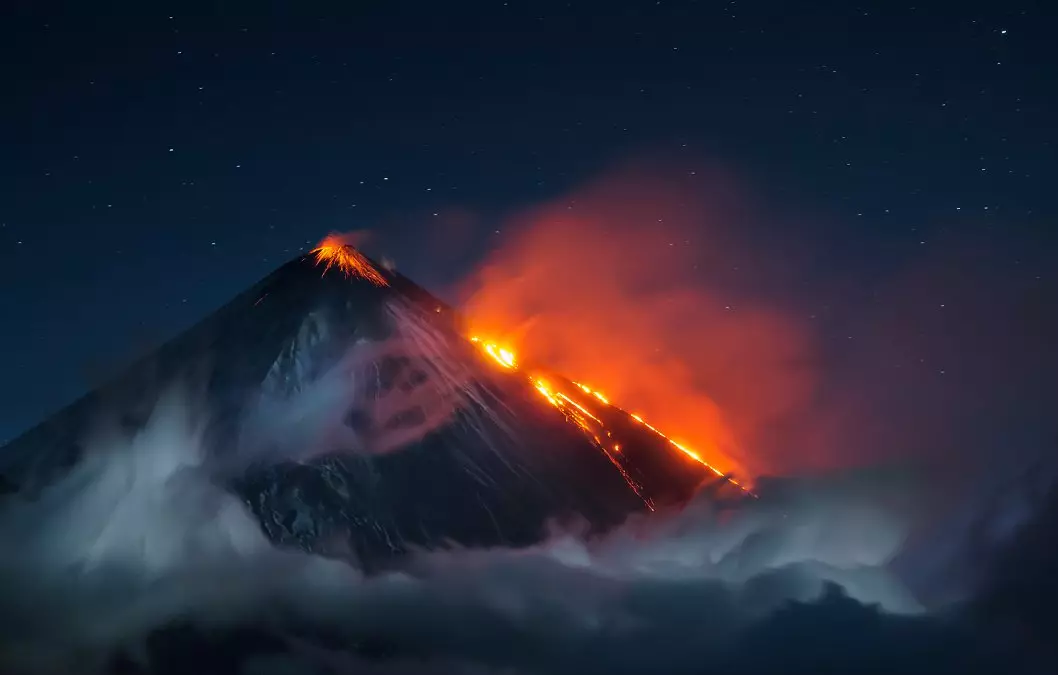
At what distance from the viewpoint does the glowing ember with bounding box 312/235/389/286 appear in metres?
69.3

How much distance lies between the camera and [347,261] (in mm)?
70000

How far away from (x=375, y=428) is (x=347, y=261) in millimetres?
14534

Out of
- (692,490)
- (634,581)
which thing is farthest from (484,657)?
(692,490)

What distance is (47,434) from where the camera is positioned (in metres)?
65.7

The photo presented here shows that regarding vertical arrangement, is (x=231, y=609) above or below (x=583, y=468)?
below

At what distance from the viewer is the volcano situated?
54.5m

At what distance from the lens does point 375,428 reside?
59.9 m

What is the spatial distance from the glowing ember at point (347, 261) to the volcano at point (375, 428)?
108 millimetres

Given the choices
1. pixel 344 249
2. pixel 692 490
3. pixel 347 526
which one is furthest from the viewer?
pixel 344 249

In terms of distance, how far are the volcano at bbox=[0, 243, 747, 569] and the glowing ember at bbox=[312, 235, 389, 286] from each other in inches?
4.2

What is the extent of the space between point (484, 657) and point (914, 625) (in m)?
17.2

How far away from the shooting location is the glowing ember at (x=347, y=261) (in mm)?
69312

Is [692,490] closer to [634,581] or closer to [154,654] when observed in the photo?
[634,581]

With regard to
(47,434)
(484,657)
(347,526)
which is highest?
(47,434)
